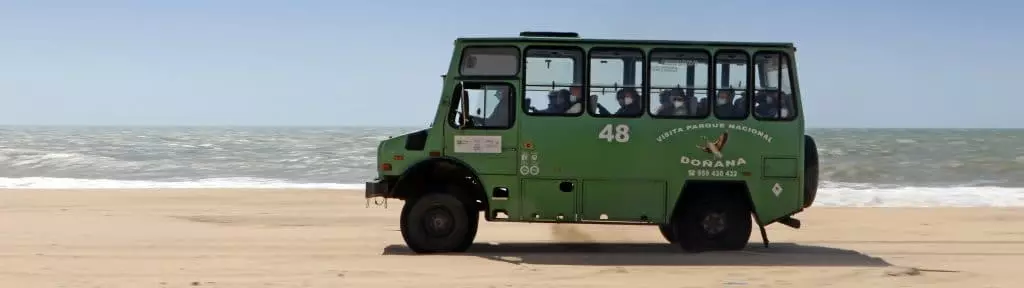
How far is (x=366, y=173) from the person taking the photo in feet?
114

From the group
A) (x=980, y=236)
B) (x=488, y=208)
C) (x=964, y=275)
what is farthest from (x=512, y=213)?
(x=980, y=236)

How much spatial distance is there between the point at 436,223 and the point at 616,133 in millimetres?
2246

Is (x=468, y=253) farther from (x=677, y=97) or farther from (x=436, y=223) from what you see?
(x=677, y=97)

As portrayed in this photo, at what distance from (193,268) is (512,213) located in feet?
11.2

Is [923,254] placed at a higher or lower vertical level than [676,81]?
lower

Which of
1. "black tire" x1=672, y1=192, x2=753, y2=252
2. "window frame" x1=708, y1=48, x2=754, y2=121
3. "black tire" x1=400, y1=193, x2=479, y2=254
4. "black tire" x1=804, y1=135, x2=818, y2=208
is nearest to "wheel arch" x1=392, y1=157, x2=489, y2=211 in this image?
"black tire" x1=400, y1=193, x2=479, y2=254

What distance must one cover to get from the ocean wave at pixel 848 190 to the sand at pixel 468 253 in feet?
12.3

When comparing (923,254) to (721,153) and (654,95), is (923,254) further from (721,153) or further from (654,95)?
(654,95)

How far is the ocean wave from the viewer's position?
78.1 feet

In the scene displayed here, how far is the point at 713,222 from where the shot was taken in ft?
41.2

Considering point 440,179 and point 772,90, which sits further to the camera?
point 440,179

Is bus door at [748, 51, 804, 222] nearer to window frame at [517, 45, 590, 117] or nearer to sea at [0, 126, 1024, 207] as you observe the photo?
window frame at [517, 45, 590, 117]

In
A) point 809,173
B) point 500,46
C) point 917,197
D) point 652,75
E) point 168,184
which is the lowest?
point 168,184

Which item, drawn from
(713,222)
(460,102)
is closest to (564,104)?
(460,102)
